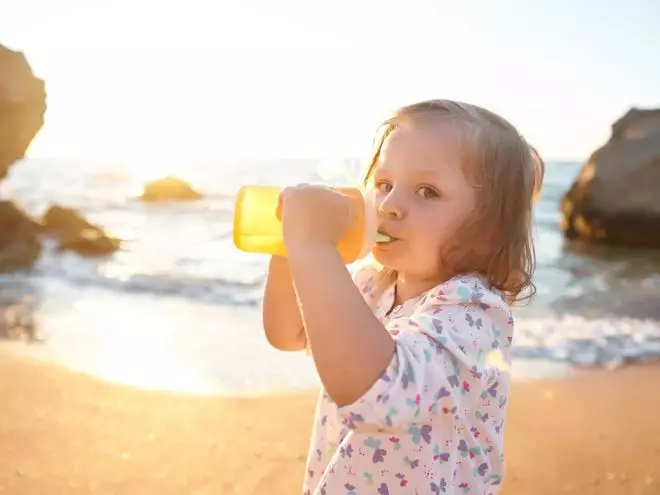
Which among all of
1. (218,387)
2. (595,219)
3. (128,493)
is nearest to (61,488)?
(128,493)

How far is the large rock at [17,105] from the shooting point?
6.81 meters

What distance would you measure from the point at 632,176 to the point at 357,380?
13.0m

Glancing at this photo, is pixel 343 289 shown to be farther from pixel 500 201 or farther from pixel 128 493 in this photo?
pixel 128 493

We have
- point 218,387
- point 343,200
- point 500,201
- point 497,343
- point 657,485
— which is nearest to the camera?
point 343,200

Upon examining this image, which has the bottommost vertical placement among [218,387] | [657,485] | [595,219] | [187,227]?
[187,227]

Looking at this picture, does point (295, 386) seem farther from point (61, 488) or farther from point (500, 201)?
point (500, 201)

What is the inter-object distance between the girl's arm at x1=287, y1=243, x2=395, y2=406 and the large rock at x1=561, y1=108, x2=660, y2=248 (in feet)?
40.7

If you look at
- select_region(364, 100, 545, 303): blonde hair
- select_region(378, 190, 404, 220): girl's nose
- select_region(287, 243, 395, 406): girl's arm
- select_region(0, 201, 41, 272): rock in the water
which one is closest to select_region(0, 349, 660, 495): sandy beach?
select_region(364, 100, 545, 303): blonde hair

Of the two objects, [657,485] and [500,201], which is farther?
[657,485]

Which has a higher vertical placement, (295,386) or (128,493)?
(128,493)

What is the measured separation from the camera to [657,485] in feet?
11.3

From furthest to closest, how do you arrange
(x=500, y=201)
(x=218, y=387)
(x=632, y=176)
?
(x=632, y=176)
(x=218, y=387)
(x=500, y=201)

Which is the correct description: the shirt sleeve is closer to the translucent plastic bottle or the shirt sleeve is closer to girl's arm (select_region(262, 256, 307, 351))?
the translucent plastic bottle

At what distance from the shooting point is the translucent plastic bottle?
167cm
